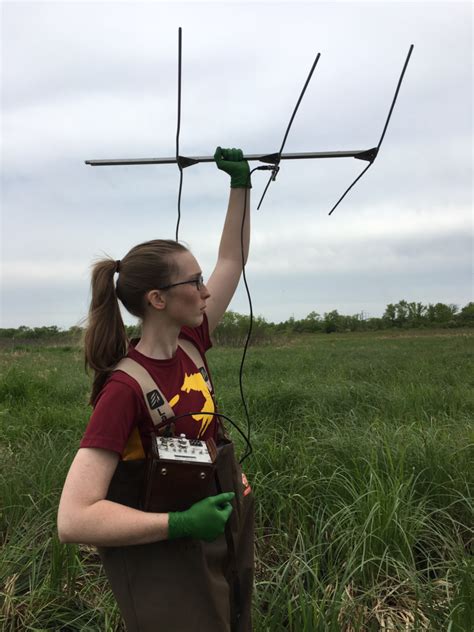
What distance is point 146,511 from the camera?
134 centimetres

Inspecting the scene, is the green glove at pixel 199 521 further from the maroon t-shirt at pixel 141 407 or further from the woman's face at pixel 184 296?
the woman's face at pixel 184 296

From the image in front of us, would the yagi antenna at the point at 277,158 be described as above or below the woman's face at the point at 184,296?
above

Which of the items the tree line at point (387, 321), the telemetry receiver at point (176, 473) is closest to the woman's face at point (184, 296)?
the telemetry receiver at point (176, 473)

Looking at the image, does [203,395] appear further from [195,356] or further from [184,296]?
[184,296]

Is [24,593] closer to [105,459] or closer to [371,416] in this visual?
[105,459]

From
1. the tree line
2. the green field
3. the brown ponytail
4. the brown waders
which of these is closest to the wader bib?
the brown waders

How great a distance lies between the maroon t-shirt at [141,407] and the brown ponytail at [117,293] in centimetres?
8

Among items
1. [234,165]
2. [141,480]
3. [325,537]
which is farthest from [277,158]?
[325,537]

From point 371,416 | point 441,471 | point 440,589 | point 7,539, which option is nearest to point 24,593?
point 7,539

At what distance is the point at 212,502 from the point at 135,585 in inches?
13.1

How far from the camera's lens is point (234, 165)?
184cm

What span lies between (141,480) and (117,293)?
22.7 inches

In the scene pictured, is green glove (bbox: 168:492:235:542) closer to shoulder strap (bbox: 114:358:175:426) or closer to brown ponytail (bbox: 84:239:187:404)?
shoulder strap (bbox: 114:358:175:426)

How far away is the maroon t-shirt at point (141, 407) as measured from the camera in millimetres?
1271
